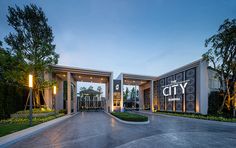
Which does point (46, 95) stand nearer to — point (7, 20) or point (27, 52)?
point (27, 52)

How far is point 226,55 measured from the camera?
17.1 metres

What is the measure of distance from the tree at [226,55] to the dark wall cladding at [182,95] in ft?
11.9

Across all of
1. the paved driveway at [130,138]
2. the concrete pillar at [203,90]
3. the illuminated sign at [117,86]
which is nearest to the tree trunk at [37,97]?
the paved driveway at [130,138]

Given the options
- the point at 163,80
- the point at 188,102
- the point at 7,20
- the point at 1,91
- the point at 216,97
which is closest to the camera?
the point at 1,91

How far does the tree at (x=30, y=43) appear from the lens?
17.5 meters

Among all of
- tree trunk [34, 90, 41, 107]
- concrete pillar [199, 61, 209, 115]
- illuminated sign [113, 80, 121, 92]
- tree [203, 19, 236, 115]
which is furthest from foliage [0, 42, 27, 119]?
tree [203, 19, 236, 115]

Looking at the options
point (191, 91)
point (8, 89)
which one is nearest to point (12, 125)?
point (8, 89)

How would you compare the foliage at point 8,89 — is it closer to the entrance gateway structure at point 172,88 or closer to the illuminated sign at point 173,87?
the entrance gateway structure at point 172,88

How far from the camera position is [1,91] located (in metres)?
15.1

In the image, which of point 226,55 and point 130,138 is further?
point 226,55

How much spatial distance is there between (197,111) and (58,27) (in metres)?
24.6

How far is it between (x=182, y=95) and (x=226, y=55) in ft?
29.0

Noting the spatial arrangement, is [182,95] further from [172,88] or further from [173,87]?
[172,88]

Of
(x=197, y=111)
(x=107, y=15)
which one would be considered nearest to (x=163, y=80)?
(x=197, y=111)
